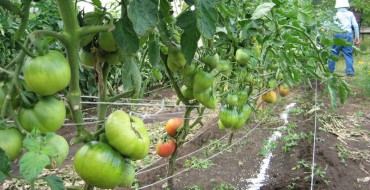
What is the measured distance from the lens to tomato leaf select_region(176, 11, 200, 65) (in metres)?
0.87

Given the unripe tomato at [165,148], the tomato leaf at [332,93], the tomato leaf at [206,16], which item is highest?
the tomato leaf at [206,16]

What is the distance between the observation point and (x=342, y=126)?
4.89m

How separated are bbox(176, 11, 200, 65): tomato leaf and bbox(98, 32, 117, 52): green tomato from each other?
0.75 feet

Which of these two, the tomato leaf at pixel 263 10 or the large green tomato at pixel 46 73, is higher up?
the tomato leaf at pixel 263 10

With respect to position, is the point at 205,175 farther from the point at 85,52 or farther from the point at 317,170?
the point at 85,52

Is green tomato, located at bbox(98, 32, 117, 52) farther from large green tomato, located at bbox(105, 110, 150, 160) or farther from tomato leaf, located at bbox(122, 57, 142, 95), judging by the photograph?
large green tomato, located at bbox(105, 110, 150, 160)

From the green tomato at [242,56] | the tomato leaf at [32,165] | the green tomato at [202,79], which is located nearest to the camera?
the tomato leaf at [32,165]

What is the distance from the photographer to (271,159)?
3.63m

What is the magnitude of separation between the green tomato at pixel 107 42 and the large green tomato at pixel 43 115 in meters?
0.24

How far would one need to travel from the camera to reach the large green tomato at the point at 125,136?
2.92ft

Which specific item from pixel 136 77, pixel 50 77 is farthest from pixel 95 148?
pixel 136 77

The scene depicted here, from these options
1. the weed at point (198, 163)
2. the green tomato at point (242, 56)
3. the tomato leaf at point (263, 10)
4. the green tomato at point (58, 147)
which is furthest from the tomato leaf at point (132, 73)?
the weed at point (198, 163)

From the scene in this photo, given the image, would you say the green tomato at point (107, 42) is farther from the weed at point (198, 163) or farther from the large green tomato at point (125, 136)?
the weed at point (198, 163)

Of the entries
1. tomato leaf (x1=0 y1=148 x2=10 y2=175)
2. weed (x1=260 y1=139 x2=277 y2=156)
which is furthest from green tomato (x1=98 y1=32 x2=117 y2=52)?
weed (x1=260 y1=139 x2=277 y2=156)
